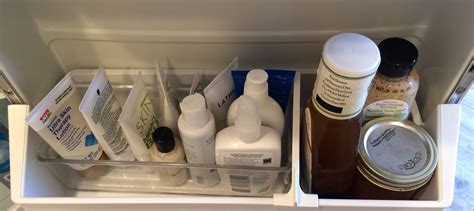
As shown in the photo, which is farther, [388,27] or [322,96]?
[388,27]

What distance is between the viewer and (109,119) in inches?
22.9

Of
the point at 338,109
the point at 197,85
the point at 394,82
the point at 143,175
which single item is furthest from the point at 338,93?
the point at 143,175

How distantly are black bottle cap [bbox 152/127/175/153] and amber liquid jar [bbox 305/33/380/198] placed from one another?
0.55 ft

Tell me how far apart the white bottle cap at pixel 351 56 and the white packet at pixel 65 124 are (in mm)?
323

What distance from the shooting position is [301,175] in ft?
2.00

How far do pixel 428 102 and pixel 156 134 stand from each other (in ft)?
1.13

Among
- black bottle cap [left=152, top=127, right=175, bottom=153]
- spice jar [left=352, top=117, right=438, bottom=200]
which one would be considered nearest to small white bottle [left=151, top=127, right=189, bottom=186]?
black bottle cap [left=152, top=127, right=175, bottom=153]

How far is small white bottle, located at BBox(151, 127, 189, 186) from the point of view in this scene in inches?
22.4

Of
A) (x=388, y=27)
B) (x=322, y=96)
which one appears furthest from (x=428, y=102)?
(x=322, y=96)

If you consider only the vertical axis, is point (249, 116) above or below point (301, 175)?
above

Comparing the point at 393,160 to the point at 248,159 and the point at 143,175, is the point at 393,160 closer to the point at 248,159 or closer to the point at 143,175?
the point at 248,159

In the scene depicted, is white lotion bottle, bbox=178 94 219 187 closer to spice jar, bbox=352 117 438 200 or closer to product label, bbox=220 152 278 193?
product label, bbox=220 152 278 193

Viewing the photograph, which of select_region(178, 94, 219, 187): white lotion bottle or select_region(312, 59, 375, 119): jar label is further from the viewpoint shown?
select_region(178, 94, 219, 187): white lotion bottle

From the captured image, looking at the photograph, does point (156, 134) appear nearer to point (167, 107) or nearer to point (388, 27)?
point (167, 107)
